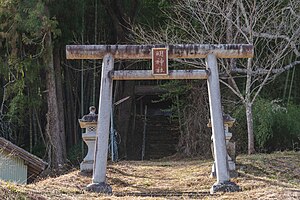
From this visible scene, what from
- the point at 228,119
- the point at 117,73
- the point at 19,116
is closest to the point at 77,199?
the point at 117,73

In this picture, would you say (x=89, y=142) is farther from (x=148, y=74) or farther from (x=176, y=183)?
(x=148, y=74)

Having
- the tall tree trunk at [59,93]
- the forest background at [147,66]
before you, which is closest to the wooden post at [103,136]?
the forest background at [147,66]

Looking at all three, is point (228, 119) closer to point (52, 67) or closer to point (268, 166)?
point (268, 166)

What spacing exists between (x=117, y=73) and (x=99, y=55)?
14.2 inches

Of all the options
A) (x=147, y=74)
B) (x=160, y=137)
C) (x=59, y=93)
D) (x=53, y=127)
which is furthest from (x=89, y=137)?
(x=160, y=137)

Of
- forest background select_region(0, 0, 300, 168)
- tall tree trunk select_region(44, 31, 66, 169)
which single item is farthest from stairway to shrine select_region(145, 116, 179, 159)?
tall tree trunk select_region(44, 31, 66, 169)

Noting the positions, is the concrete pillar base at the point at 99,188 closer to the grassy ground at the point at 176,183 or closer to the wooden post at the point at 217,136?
the grassy ground at the point at 176,183

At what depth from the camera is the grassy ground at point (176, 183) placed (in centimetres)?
591

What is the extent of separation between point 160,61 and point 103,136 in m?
1.30


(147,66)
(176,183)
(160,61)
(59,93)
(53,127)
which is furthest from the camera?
(147,66)

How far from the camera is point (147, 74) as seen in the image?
7.30 m

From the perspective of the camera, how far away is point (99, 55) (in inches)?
290

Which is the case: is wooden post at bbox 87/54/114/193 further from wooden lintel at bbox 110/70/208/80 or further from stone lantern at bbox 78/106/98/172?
stone lantern at bbox 78/106/98/172

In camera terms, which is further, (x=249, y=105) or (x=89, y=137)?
(x=249, y=105)
